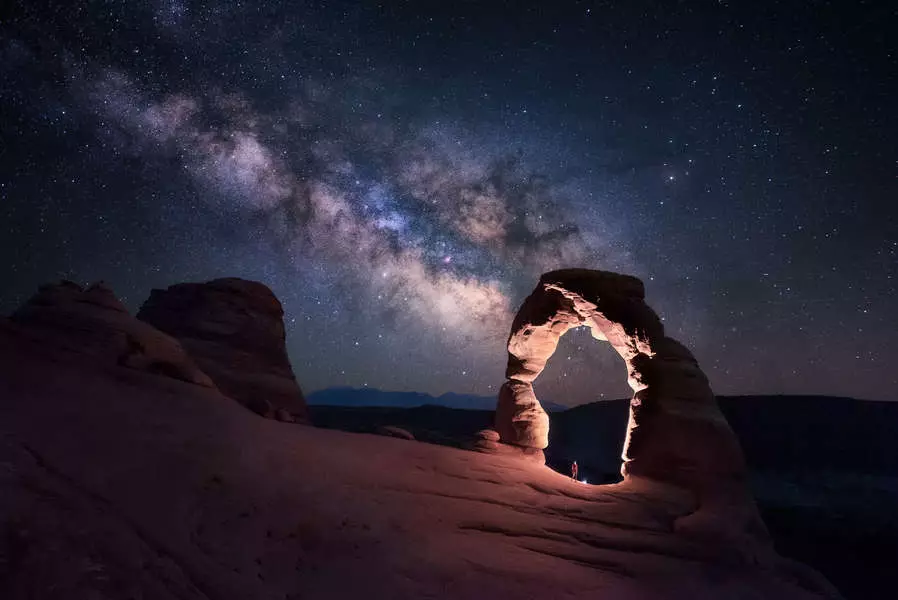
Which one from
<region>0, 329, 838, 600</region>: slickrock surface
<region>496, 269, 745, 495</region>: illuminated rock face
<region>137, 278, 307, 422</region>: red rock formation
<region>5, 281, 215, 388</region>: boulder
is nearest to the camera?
<region>0, 329, 838, 600</region>: slickrock surface

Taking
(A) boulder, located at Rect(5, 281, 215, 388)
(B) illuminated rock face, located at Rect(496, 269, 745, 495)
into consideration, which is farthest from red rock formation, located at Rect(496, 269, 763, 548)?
(A) boulder, located at Rect(5, 281, 215, 388)

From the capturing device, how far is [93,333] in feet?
29.7

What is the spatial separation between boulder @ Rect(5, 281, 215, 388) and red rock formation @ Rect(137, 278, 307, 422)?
801 cm

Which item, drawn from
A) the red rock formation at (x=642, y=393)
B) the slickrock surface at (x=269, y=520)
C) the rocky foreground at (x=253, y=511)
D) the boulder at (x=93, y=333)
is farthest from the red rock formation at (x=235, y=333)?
the slickrock surface at (x=269, y=520)

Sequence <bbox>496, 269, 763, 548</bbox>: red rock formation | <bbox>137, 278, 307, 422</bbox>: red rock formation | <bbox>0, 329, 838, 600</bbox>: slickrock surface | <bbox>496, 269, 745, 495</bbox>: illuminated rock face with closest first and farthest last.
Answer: <bbox>0, 329, 838, 600</bbox>: slickrock surface
<bbox>496, 269, 763, 548</bbox>: red rock formation
<bbox>496, 269, 745, 495</bbox>: illuminated rock face
<bbox>137, 278, 307, 422</bbox>: red rock formation

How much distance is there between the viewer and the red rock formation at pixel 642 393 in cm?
945

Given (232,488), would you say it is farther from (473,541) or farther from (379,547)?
(473,541)

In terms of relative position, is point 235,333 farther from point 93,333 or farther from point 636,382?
point 636,382

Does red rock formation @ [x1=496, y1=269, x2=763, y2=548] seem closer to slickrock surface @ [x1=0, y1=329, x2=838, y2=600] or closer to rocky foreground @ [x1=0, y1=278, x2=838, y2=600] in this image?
rocky foreground @ [x1=0, y1=278, x2=838, y2=600]

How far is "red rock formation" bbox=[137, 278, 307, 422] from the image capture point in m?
19.3

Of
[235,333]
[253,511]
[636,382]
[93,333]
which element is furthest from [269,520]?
[235,333]

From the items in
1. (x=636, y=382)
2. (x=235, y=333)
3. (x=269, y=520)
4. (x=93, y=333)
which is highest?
(x=636, y=382)

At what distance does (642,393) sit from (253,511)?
9.63 meters

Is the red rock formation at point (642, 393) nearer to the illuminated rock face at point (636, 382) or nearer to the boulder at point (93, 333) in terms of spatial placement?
the illuminated rock face at point (636, 382)
